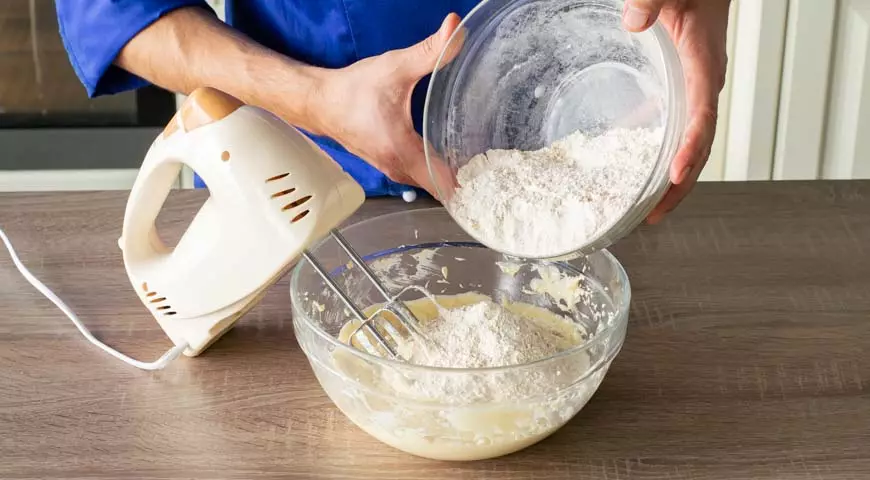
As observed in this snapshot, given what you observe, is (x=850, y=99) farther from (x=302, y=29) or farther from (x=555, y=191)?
(x=555, y=191)

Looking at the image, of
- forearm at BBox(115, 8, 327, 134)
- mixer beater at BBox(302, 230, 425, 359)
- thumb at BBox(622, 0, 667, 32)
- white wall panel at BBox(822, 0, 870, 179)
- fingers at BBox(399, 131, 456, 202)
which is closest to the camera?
thumb at BBox(622, 0, 667, 32)

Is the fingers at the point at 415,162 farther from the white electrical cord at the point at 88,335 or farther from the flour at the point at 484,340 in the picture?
the white electrical cord at the point at 88,335

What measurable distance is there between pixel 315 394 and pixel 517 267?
0.22m

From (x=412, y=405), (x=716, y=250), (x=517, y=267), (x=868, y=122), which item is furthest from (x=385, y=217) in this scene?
(x=868, y=122)

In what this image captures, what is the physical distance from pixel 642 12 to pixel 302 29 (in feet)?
1.84

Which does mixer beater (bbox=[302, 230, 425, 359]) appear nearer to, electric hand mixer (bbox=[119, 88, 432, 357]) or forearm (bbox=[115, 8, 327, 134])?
electric hand mixer (bbox=[119, 88, 432, 357])

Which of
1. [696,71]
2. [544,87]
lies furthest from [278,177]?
[696,71]

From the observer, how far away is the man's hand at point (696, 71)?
0.71 metres

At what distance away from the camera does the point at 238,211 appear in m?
0.74

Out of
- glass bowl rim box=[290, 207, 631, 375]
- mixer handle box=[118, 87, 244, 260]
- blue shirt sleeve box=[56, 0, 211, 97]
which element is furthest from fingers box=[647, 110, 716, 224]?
blue shirt sleeve box=[56, 0, 211, 97]

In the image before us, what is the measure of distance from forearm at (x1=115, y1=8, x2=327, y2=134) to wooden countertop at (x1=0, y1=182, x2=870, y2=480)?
0.18 metres

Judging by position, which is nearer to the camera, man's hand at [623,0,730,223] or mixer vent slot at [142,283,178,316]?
man's hand at [623,0,730,223]

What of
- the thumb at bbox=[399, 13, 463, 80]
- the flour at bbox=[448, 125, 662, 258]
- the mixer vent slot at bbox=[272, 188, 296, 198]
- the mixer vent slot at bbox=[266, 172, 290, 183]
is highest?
the thumb at bbox=[399, 13, 463, 80]

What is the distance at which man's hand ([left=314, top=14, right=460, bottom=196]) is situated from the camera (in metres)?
0.86
